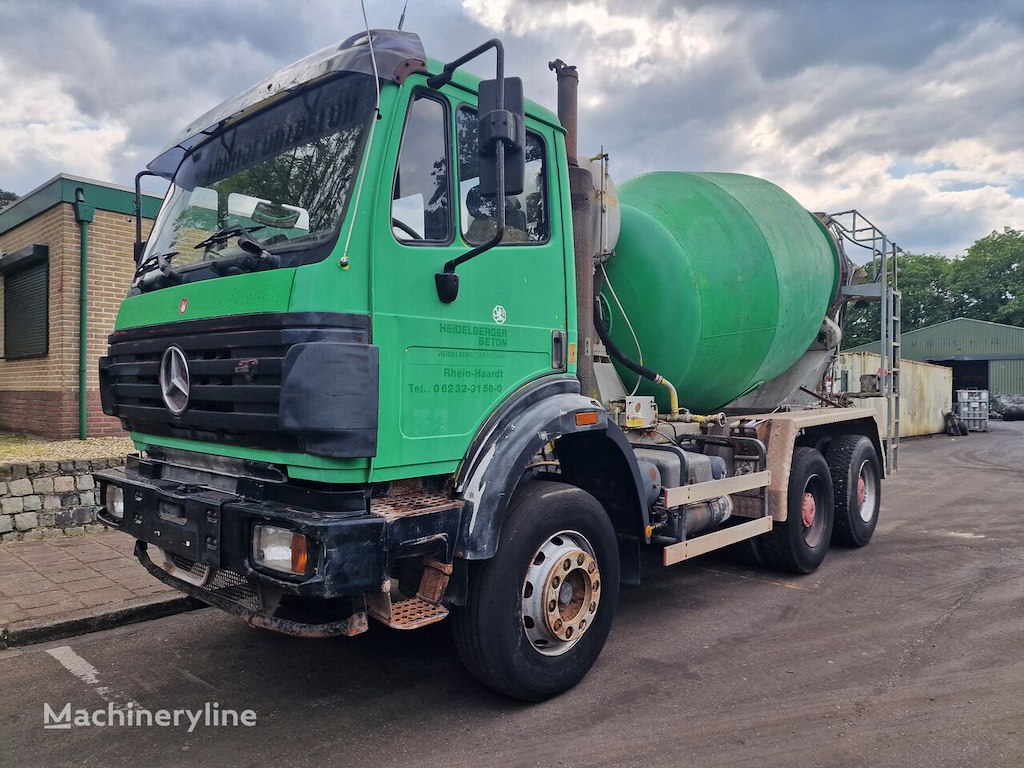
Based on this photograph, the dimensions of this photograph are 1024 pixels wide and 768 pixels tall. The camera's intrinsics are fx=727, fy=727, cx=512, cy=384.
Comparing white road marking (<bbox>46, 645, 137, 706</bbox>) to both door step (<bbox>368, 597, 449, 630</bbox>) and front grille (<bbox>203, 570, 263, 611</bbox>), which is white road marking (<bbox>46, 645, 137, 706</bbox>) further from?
door step (<bbox>368, 597, 449, 630</bbox>)

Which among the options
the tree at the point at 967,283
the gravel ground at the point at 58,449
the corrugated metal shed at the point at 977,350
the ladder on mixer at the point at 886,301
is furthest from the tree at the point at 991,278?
the gravel ground at the point at 58,449

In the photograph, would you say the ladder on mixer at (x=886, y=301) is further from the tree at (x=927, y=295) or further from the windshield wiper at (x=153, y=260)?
the tree at (x=927, y=295)

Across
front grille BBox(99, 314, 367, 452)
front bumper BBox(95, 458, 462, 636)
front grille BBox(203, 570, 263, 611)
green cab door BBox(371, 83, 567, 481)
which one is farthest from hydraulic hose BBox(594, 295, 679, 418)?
front grille BBox(203, 570, 263, 611)

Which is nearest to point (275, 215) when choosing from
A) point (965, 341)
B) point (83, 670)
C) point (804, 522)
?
point (83, 670)

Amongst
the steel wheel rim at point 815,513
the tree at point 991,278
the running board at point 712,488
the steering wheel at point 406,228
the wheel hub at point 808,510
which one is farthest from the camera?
the tree at point 991,278

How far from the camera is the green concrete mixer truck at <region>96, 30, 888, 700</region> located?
2.92m

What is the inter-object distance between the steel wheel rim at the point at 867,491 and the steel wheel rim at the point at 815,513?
0.80 m

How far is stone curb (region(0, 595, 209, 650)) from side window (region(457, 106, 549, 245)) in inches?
136

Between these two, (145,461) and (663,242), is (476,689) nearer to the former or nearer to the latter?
(145,461)

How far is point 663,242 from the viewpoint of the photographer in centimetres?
530

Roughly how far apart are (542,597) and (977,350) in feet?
144

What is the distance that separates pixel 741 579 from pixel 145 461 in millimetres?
4606

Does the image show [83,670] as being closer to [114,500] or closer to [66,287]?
[114,500]

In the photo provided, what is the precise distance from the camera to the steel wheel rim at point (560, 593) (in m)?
3.55
